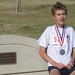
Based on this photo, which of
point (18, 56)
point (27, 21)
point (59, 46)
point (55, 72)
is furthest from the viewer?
point (27, 21)

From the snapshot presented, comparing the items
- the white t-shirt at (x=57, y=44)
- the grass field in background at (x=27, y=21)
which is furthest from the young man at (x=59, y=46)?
the grass field in background at (x=27, y=21)

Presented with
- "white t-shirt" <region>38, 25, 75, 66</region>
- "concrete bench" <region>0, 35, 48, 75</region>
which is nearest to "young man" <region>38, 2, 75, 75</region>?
"white t-shirt" <region>38, 25, 75, 66</region>

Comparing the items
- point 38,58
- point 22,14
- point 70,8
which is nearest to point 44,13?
point 22,14

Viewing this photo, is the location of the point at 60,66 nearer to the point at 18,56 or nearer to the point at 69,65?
the point at 69,65

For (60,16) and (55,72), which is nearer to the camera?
(55,72)

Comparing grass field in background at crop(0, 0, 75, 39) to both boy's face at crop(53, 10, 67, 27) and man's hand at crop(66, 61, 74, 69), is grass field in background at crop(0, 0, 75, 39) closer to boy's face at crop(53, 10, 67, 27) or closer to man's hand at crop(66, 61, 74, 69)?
boy's face at crop(53, 10, 67, 27)

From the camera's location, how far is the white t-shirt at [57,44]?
193 inches

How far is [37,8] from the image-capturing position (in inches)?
741

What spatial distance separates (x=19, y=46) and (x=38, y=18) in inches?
413

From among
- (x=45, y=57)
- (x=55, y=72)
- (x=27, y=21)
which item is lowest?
(x=55, y=72)

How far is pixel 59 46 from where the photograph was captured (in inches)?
194

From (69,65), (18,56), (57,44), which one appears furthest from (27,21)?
(69,65)

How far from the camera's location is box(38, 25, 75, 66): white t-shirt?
16.1ft

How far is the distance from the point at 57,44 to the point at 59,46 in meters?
0.04
